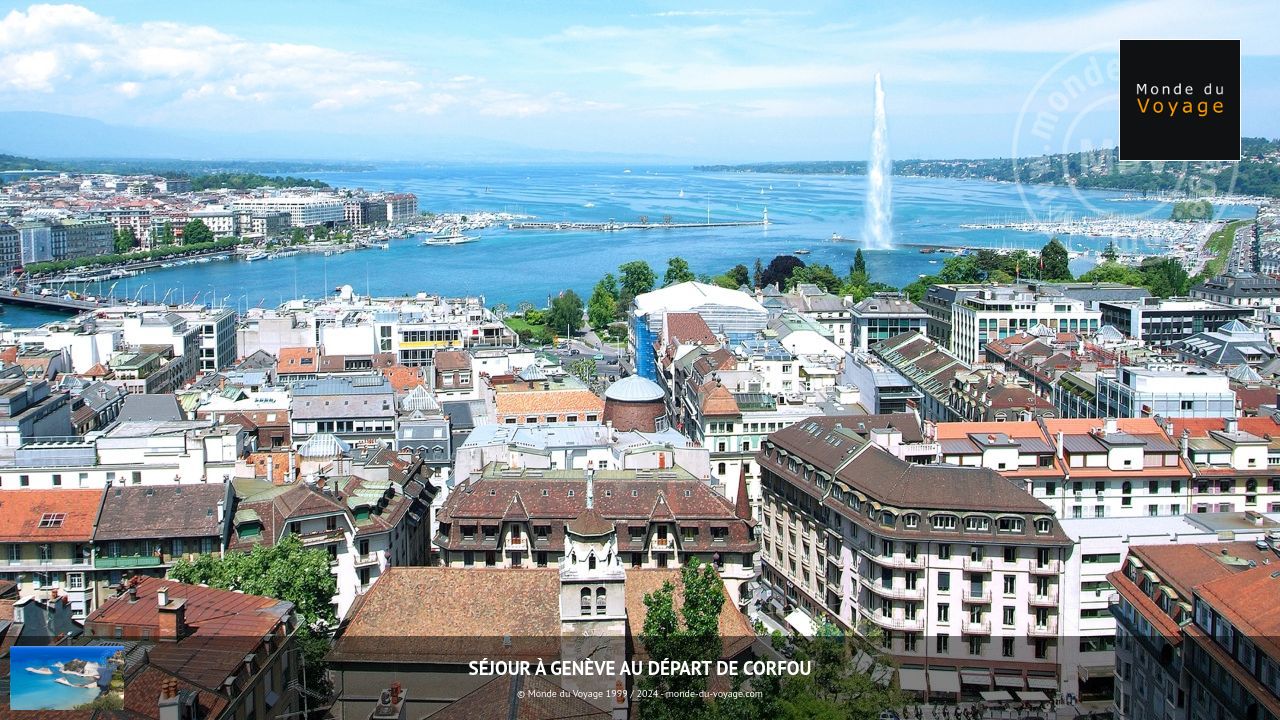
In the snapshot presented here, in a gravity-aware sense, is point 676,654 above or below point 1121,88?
below

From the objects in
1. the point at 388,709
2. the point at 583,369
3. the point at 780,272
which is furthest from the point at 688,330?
the point at 780,272

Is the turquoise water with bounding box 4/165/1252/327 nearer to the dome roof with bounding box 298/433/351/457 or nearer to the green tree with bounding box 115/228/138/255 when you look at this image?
the green tree with bounding box 115/228/138/255

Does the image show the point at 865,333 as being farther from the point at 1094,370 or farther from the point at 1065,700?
the point at 1065,700


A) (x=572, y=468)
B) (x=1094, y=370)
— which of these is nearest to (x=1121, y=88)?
(x=572, y=468)

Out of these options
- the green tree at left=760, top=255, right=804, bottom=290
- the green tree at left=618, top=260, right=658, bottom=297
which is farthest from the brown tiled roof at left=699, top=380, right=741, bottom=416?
the green tree at left=760, top=255, right=804, bottom=290

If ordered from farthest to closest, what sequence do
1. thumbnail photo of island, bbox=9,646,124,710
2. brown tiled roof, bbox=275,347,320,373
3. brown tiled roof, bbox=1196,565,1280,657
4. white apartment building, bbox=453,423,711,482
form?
brown tiled roof, bbox=275,347,320,373 < white apartment building, bbox=453,423,711,482 < brown tiled roof, bbox=1196,565,1280,657 < thumbnail photo of island, bbox=9,646,124,710

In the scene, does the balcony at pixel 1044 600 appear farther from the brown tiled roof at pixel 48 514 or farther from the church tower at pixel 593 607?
the brown tiled roof at pixel 48 514
